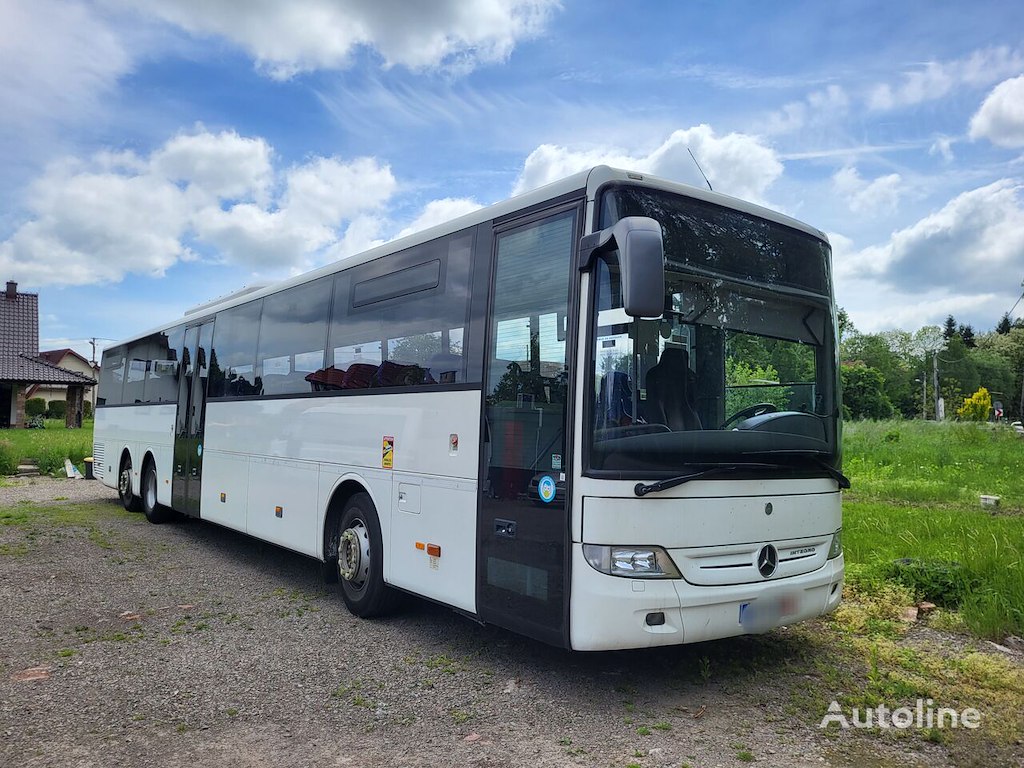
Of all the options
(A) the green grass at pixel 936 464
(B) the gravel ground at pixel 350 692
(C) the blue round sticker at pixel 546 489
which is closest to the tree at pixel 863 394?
(A) the green grass at pixel 936 464

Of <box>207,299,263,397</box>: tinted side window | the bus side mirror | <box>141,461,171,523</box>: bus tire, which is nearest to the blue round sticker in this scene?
the bus side mirror

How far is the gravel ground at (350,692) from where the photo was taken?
4.20 metres

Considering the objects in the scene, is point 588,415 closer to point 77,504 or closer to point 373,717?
point 373,717

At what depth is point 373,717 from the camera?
4.69 metres

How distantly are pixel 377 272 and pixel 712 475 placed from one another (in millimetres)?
3662

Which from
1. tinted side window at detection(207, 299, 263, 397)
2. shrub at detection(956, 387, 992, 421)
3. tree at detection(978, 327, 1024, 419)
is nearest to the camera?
tinted side window at detection(207, 299, 263, 397)

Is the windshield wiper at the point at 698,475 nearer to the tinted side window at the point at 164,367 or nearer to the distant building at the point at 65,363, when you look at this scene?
the tinted side window at the point at 164,367

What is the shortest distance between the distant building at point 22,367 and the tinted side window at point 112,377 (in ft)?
84.2

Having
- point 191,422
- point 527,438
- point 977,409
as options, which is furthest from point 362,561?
point 977,409

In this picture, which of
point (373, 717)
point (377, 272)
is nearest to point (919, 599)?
point (373, 717)

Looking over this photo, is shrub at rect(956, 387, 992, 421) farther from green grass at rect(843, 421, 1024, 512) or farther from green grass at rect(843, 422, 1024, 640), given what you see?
green grass at rect(843, 422, 1024, 640)

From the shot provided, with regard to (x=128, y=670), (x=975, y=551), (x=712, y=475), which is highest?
(x=712, y=475)

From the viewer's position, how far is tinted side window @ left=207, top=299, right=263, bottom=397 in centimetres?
952

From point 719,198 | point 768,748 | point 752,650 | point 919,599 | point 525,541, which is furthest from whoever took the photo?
point 919,599
